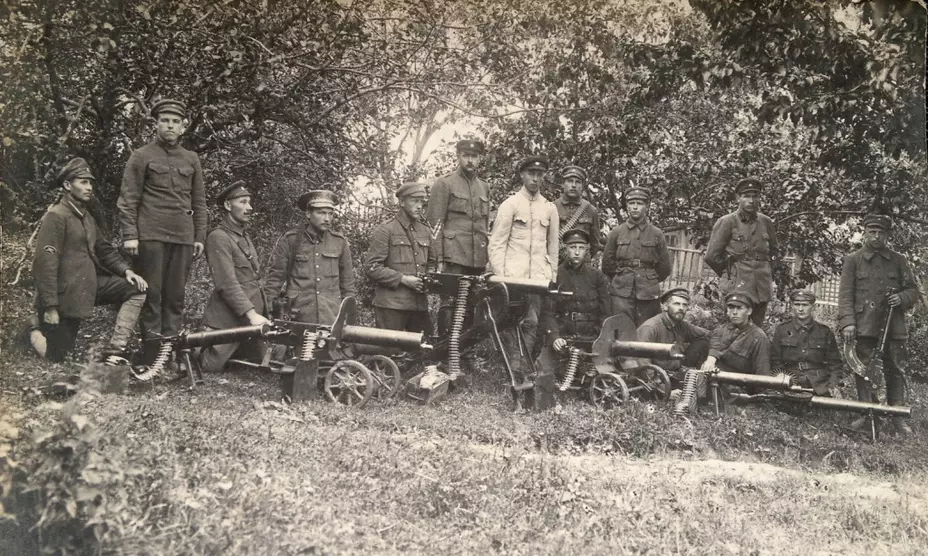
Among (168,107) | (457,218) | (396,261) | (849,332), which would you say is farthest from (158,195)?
(849,332)

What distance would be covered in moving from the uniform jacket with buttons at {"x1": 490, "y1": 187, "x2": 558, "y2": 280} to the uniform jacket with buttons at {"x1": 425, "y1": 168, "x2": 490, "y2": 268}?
259 mm

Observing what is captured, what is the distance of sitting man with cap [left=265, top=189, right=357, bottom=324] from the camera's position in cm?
616

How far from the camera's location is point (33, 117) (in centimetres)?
519

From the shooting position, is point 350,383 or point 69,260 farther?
point 350,383

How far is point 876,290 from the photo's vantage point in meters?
6.39

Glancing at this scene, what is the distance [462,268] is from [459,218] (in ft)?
→ 1.56

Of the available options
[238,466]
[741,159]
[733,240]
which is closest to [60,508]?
[238,466]

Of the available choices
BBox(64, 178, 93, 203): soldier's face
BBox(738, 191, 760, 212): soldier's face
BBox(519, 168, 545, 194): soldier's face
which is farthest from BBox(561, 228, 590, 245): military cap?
BBox(64, 178, 93, 203): soldier's face

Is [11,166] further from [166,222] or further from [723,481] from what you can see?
[723,481]

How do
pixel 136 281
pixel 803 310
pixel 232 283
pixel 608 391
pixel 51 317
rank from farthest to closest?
pixel 803 310, pixel 608 391, pixel 232 283, pixel 136 281, pixel 51 317

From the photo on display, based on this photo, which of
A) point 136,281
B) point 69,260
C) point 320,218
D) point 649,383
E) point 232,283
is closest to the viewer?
point 69,260

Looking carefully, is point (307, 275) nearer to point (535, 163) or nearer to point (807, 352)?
point (535, 163)

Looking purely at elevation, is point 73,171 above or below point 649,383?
above

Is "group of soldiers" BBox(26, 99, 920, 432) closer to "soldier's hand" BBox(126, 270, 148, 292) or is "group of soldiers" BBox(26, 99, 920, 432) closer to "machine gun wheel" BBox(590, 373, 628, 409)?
"soldier's hand" BBox(126, 270, 148, 292)
